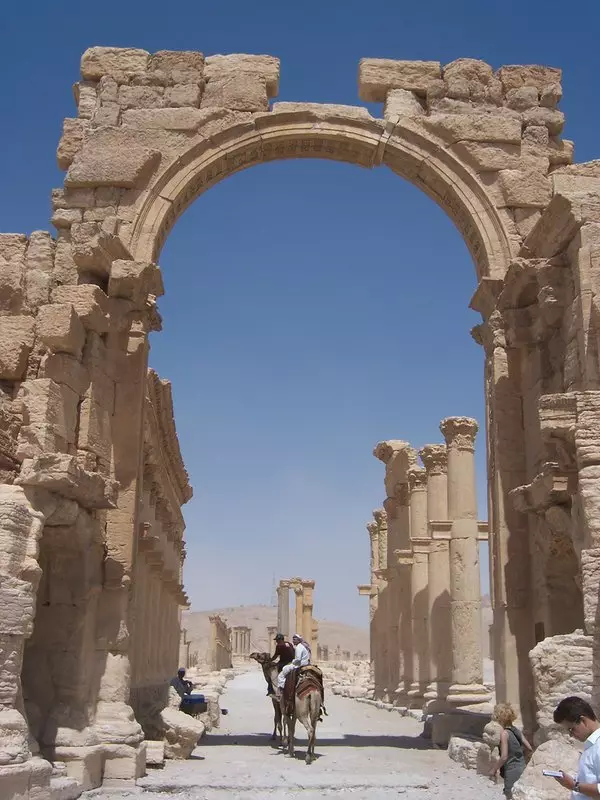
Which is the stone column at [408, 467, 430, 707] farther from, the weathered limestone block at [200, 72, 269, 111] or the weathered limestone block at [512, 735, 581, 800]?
the weathered limestone block at [512, 735, 581, 800]

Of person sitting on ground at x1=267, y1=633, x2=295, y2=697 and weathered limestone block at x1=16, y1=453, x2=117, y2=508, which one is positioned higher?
weathered limestone block at x1=16, y1=453, x2=117, y2=508

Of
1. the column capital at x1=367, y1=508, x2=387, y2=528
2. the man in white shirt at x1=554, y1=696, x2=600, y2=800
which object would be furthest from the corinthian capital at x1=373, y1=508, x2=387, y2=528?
the man in white shirt at x1=554, y1=696, x2=600, y2=800

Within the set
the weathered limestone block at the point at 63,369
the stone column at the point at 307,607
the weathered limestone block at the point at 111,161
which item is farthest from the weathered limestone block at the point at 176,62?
the stone column at the point at 307,607

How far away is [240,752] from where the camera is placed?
12.7 metres

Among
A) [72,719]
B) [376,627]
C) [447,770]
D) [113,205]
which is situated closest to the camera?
[72,719]

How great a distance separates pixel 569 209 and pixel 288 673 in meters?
6.96

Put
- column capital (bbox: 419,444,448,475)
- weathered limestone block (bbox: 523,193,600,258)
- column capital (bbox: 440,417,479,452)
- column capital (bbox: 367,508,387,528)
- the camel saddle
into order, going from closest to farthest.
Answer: weathered limestone block (bbox: 523,193,600,258) < the camel saddle < column capital (bbox: 440,417,479,452) < column capital (bbox: 419,444,448,475) < column capital (bbox: 367,508,387,528)

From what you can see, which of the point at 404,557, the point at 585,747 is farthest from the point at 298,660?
the point at 404,557

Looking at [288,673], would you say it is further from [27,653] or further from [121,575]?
[27,653]

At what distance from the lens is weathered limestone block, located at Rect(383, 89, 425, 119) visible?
13.3 m

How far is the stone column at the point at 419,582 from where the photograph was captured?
20734 mm

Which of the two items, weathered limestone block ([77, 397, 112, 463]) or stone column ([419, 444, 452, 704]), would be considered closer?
weathered limestone block ([77, 397, 112, 463])

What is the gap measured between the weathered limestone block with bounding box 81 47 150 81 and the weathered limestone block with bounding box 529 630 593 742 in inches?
371

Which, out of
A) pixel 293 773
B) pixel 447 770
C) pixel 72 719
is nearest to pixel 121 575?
pixel 72 719
